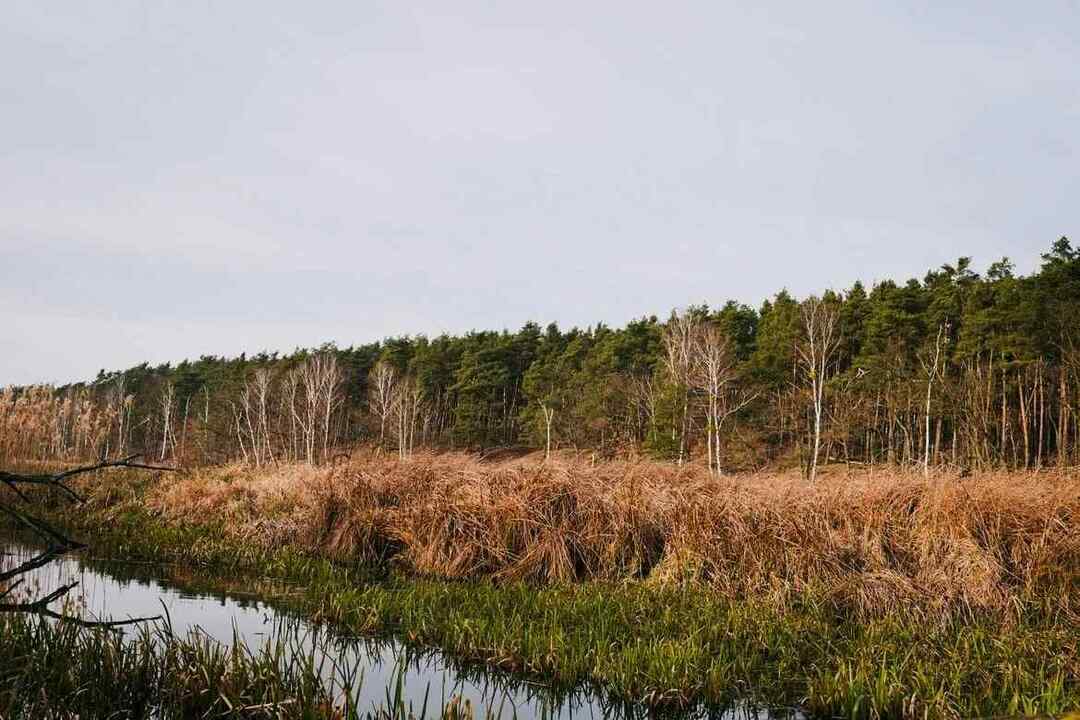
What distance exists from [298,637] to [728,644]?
4.71m

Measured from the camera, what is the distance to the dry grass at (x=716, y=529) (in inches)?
375

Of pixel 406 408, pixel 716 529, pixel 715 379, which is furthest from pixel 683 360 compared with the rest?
pixel 716 529

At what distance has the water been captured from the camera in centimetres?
604

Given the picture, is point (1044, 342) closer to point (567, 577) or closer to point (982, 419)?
point (982, 419)

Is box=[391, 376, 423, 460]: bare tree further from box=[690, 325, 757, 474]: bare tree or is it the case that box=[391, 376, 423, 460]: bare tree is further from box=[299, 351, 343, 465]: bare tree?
box=[690, 325, 757, 474]: bare tree

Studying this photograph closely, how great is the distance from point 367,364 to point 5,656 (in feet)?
253

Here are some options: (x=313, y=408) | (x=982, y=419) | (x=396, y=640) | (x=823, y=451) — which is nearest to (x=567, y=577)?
(x=396, y=640)

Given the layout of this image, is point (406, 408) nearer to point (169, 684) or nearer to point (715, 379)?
point (715, 379)

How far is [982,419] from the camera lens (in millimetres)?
36344

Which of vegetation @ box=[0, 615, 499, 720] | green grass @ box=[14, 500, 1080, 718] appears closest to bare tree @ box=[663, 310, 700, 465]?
green grass @ box=[14, 500, 1080, 718]

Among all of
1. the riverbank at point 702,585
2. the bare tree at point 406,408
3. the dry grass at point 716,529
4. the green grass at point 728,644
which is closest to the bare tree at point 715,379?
the dry grass at point 716,529

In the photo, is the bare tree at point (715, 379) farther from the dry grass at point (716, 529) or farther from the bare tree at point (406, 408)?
the bare tree at point (406, 408)

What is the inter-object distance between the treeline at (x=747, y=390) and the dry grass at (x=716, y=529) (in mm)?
11375

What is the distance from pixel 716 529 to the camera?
10.8m
